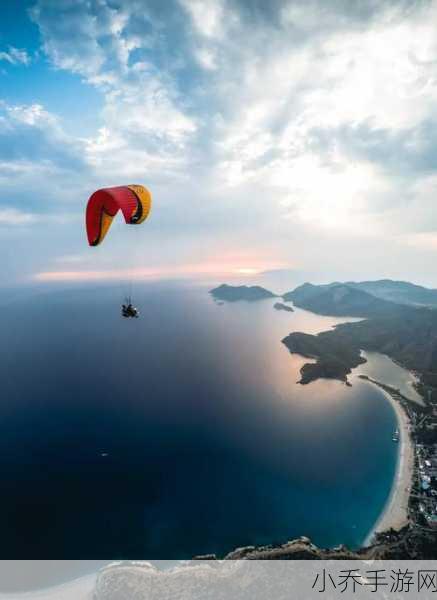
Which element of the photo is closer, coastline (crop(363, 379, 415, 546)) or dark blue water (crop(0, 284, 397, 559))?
dark blue water (crop(0, 284, 397, 559))

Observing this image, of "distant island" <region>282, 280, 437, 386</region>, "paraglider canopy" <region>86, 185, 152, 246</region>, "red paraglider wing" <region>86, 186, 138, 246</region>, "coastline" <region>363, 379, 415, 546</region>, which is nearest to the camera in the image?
"red paraglider wing" <region>86, 186, 138, 246</region>

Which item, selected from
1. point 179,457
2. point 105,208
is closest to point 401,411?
point 179,457

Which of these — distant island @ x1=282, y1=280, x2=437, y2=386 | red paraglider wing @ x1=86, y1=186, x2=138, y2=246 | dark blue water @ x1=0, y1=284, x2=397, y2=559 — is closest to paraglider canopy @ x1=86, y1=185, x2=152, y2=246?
red paraglider wing @ x1=86, y1=186, x2=138, y2=246

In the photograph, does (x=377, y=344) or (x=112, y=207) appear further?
(x=377, y=344)

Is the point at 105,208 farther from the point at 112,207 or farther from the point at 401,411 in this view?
the point at 401,411

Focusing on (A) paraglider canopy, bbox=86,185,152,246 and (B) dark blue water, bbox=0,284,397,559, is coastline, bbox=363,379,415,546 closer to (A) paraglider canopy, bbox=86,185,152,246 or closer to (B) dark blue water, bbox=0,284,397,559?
(B) dark blue water, bbox=0,284,397,559

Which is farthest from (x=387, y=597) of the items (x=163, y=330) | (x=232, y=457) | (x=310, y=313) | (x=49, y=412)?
(x=310, y=313)
